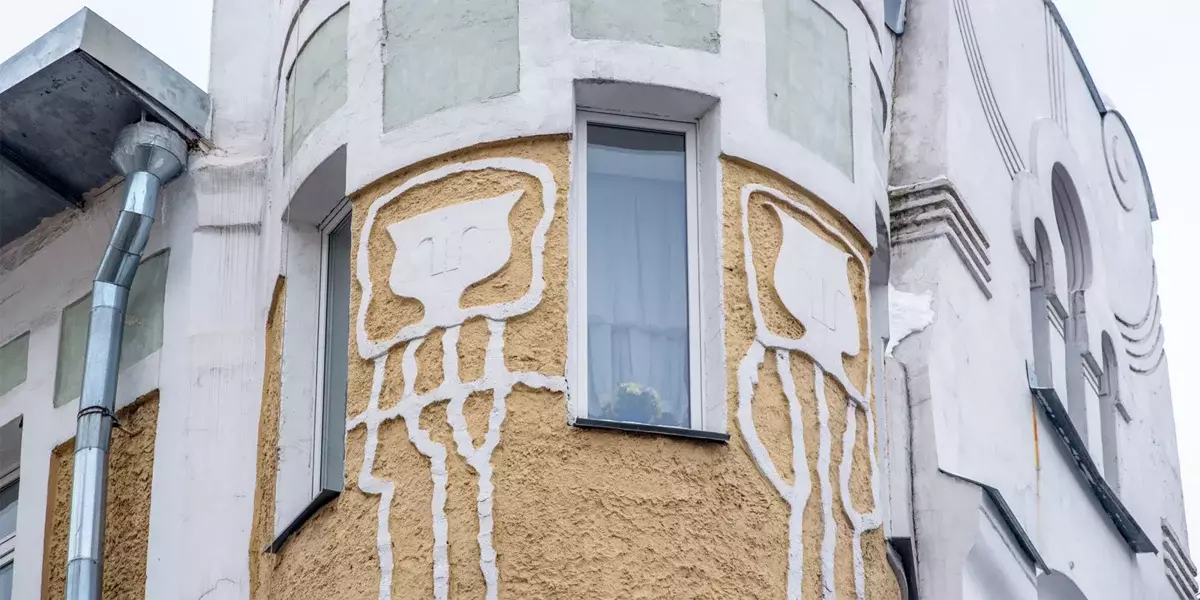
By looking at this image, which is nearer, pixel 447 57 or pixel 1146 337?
pixel 447 57

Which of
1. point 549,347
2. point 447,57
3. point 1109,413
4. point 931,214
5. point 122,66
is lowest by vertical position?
A: point 549,347

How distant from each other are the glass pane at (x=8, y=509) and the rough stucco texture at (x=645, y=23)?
397 cm

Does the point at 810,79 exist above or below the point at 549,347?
above

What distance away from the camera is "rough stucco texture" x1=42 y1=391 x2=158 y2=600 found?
1099 cm

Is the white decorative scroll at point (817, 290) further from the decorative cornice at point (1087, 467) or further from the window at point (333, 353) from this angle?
the decorative cornice at point (1087, 467)

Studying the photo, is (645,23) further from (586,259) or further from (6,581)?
(6,581)

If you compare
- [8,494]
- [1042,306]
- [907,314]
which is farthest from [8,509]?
[1042,306]

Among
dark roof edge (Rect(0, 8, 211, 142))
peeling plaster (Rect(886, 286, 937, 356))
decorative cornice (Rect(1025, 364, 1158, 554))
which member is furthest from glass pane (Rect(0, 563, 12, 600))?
decorative cornice (Rect(1025, 364, 1158, 554))

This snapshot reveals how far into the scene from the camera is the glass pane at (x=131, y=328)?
1155cm

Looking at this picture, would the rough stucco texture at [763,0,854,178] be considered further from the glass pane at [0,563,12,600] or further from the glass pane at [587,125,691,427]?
the glass pane at [0,563,12,600]

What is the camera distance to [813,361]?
400 inches

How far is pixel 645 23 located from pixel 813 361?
5.22 ft

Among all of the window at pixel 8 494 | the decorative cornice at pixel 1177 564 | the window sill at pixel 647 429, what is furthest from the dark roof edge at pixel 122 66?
the decorative cornice at pixel 1177 564

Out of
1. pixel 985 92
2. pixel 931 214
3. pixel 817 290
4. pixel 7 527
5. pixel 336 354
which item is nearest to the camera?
pixel 817 290
